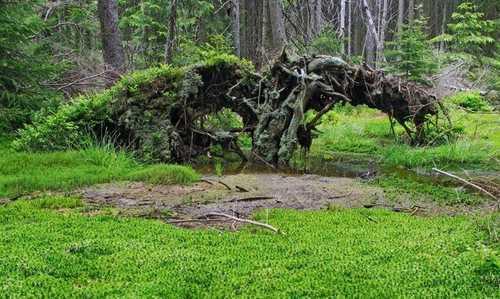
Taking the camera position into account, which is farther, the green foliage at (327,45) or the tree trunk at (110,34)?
the green foliage at (327,45)

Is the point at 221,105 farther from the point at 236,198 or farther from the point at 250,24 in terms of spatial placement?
the point at 250,24

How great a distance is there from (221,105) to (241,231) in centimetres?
689

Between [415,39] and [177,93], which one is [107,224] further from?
[415,39]

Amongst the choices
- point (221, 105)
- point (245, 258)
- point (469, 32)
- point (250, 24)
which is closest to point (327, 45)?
point (469, 32)

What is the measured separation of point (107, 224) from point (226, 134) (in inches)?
234

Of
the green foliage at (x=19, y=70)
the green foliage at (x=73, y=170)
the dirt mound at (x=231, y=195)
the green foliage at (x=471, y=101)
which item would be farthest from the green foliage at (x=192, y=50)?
the dirt mound at (x=231, y=195)

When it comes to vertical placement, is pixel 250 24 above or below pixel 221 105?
above

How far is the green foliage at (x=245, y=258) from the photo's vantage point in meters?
4.88

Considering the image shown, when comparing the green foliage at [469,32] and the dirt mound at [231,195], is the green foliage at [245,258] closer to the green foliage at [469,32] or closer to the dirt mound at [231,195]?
the dirt mound at [231,195]

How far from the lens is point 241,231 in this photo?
6906mm

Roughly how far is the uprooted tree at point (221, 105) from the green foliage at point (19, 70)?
3.14 feet

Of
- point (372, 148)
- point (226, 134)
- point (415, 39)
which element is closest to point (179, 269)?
point (226, 134)

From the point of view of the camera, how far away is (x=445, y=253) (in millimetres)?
5895

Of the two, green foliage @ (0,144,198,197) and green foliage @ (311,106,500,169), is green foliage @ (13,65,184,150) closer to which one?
green foliage @ (0,144,198,197)
